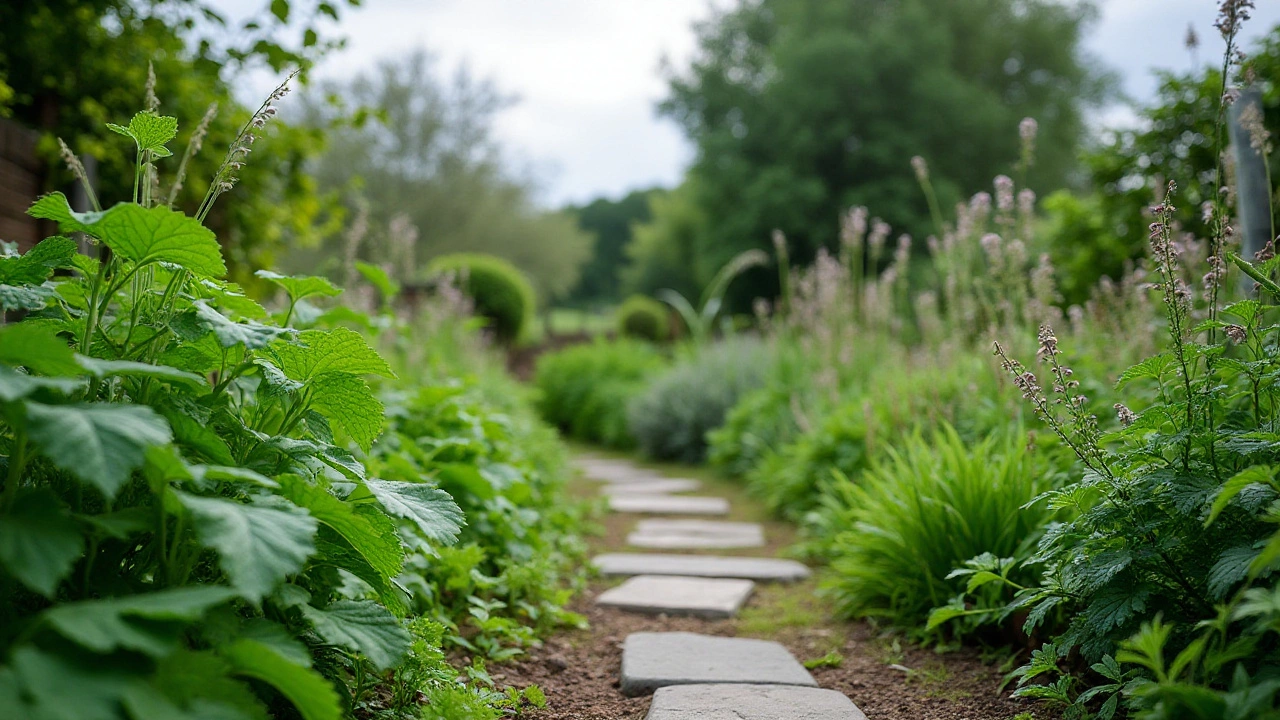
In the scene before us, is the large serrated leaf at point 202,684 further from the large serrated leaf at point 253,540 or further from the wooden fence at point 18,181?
the wooden fence at point 18,181

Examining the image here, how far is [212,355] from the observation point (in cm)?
135

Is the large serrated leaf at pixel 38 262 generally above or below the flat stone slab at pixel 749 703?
above

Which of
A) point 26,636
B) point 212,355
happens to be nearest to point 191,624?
point 26,636

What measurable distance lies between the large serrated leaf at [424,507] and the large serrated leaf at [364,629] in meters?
0.14

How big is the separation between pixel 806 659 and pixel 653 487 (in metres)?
2.80

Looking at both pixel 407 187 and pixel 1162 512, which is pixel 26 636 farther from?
pixel 407 187

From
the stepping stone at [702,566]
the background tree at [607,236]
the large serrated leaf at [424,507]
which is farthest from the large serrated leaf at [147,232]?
the background tree at [607,236]

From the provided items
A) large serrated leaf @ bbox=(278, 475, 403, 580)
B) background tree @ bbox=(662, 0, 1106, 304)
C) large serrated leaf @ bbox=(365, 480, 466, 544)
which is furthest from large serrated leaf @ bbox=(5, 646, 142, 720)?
background tree @ bbox=(662, 0, 1106, 304)

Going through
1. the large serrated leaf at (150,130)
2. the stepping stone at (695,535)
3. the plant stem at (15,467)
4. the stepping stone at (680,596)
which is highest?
the large serrated leaf at (150,130)

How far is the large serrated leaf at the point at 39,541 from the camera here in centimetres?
82

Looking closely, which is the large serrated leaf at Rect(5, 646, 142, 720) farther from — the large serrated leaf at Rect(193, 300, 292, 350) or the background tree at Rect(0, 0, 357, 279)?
the background tree at Rect(0, 0, 357, 279)

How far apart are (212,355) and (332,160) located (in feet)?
71.3

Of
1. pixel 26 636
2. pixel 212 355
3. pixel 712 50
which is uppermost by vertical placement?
pixel 712 50

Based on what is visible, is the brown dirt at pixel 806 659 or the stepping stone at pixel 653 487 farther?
the stepping stone at pixel 653 487
